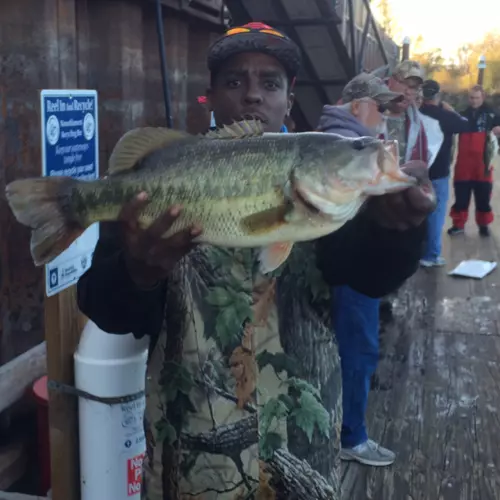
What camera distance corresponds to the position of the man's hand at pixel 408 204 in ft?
5.62

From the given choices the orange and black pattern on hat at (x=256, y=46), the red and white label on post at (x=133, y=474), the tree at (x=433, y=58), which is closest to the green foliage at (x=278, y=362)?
the orange and black pattern on hat at (x=256, y=46)

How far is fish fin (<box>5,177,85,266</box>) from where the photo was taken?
5.97 ft

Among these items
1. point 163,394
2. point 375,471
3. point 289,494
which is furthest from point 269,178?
point 375,471

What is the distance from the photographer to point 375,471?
4328 mm

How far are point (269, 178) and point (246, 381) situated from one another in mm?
625

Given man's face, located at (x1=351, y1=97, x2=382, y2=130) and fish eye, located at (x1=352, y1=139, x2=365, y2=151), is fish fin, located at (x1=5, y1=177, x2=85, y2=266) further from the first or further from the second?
man's face, located at (x1=351, y1=97, x2=382, y2=130)

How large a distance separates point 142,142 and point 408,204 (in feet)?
2.28

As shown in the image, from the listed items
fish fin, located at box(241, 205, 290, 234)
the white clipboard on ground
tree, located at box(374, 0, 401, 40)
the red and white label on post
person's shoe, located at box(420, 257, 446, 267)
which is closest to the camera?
fish fin, located at box(241, 205, 290, 234)

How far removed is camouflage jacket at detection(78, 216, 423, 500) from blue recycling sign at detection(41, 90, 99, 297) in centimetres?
69

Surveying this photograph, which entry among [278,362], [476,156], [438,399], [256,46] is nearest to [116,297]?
[278,362]

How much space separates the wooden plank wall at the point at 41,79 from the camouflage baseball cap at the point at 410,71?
242 centimetres

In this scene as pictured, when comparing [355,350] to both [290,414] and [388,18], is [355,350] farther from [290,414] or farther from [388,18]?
[388,18]

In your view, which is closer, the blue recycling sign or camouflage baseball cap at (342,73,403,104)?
the blue recycling sign

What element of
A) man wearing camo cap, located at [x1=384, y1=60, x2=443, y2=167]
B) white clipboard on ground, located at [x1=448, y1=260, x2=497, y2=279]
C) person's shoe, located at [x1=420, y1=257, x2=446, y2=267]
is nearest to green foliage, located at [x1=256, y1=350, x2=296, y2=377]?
man wearing camo cap, located at [x1=384, y1=60, x2=443, y2=167]
